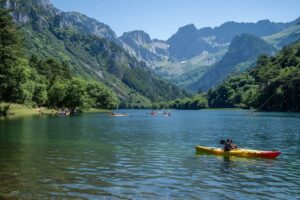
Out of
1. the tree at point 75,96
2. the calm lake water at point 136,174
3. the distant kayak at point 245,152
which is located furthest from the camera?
the tree at point 75,96

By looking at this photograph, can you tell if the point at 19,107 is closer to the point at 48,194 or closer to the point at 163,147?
the point at 163,147

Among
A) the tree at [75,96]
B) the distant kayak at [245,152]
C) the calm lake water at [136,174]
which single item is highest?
the tree at [75,96]

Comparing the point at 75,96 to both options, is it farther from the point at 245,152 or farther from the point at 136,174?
the point at 136,174

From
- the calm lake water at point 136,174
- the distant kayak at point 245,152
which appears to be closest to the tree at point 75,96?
the calm lake water at point 136,174

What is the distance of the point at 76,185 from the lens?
2759 centimetres

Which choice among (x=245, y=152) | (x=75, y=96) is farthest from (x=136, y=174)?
(x=75, y=96)

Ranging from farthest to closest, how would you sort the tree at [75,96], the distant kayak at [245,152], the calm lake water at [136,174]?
1. the tree at [75,96]
2. the distant kayak at [245,152]
3. the calm lake water at [136,174]

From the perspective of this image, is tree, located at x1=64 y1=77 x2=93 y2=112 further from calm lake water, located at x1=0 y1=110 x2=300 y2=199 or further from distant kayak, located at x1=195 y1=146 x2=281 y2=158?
distant kayak, located at x1=195 y1=146 x2=281 y2=158

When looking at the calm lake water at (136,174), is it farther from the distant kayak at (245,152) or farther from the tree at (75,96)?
the tree at (75,96)

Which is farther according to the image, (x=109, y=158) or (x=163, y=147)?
(x=163, y=147)

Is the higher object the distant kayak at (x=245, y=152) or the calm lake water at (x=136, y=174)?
the distant kayak at (x=245, y=152)

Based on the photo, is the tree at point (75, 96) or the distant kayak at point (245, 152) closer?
the distant kayak at point (245, 152)

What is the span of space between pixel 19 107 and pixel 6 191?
12544cm

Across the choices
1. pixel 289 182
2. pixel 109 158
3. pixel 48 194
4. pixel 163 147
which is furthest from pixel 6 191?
pixel 163 147
